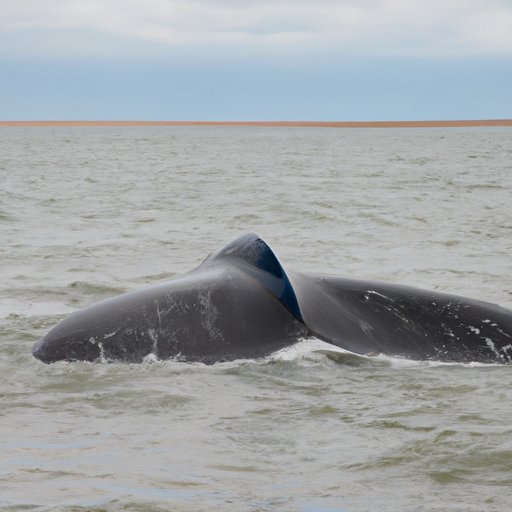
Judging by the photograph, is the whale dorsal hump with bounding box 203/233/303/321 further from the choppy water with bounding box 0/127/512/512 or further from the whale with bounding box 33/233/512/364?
the choppy water with bounding box 0/127/512/512

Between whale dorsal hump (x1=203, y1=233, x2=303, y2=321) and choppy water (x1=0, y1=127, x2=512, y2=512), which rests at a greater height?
whale dorsal hump (x1=203, y1=233, x2=303, y2=321)

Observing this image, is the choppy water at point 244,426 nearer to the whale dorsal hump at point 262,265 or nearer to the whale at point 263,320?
the whale at point 263,320

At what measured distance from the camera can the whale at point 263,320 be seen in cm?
550

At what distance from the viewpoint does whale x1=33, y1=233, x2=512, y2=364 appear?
5496mm

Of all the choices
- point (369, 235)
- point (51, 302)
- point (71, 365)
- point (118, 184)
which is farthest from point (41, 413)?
point (118, 184)

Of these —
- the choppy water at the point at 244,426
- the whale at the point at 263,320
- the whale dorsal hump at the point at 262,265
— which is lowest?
the choppy water at the point at 244,426

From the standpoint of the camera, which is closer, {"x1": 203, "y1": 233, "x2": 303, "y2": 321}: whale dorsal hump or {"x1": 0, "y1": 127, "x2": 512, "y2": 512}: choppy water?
{"x1": 0, "y1": 127, "x2": 512, "y2": 512}: choppy water

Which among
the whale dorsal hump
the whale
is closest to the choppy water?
the whale

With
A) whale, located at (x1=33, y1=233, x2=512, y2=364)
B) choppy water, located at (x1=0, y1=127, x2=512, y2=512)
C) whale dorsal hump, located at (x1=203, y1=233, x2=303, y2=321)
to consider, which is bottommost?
choppy water, located at (x1=0, y1=127, x2=512, y2=512)

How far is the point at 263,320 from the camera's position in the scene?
5.50m

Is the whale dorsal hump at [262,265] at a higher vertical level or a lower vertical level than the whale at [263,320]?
higher

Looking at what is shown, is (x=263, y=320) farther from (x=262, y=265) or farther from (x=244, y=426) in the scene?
(x=244, y=426)

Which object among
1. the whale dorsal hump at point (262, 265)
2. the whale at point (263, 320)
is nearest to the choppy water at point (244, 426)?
the whale at point (263, 320)

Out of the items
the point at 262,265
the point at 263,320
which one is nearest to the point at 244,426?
the point at 263,320
